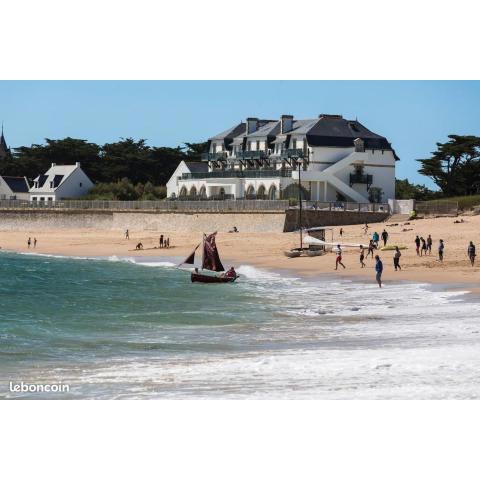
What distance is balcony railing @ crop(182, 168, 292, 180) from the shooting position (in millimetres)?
73250

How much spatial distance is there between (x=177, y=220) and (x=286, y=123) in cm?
1518

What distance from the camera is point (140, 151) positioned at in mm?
95000

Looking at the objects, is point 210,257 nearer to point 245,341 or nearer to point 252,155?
point 245,341

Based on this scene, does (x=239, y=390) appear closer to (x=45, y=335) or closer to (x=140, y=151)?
(x=45, y=335)

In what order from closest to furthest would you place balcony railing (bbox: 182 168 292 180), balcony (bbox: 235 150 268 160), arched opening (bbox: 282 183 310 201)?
arched opening (bbox: 282 183 310 201), balcony railing (bbox: 182 168 292 180), balcony (bbox: 235 150 268 160)

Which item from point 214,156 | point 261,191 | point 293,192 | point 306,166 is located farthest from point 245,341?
point 214,156

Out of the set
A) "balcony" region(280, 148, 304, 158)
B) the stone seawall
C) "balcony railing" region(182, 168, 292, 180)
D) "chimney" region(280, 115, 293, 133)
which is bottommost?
the stone seawall

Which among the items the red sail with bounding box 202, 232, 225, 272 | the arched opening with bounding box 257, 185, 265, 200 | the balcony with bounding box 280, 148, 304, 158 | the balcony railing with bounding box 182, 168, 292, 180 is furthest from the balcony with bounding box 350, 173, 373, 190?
the red sail with bounding box 202, 232, 225, 272

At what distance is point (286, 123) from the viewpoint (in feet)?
264

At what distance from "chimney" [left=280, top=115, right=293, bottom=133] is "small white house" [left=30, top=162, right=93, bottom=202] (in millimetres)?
19458

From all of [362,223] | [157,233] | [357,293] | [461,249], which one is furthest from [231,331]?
[157,233]

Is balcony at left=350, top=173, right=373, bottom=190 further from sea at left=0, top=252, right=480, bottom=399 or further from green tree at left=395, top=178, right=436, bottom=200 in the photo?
sea at left=0, top=252, right=480, bottom=399

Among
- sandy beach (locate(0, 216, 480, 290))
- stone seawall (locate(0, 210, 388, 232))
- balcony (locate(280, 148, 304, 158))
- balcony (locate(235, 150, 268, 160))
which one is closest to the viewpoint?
sandy beach (locate(0, 216, 480, 290))

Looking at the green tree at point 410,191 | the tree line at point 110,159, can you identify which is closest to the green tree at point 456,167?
the green tree at point 410,191
